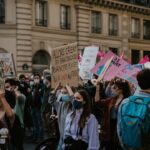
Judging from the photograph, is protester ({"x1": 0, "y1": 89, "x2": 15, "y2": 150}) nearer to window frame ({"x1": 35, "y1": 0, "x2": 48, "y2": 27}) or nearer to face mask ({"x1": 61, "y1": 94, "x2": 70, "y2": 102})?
face mask ({"x1": 61, "y1": 94, "x2": 70, "y2": 102})

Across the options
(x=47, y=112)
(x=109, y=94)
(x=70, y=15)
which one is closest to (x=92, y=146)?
(x=109, y=94)

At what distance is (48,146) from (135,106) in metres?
4.48

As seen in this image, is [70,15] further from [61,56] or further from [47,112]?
[61,56]

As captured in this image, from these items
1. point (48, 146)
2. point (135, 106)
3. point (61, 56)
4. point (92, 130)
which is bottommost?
point (48, 146)

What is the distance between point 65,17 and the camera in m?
32.8

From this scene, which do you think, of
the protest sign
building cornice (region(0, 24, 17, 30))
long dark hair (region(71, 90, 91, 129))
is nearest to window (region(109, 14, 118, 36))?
building cornice (region(0, 24, 17, 30))

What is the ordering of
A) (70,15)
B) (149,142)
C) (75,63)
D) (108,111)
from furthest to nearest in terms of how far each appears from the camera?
(70,15) → (75,63) → (108,111) → (149,142)

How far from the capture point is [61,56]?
9398 millimetres

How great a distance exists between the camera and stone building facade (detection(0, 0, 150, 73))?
29.4 meters

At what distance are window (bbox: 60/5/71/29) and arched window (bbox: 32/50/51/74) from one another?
245 cm

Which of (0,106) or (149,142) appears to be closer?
(149,142)

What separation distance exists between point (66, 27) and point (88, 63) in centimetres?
1944

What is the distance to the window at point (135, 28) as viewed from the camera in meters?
38.8

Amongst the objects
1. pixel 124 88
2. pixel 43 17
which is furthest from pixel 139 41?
pixel 124 88
